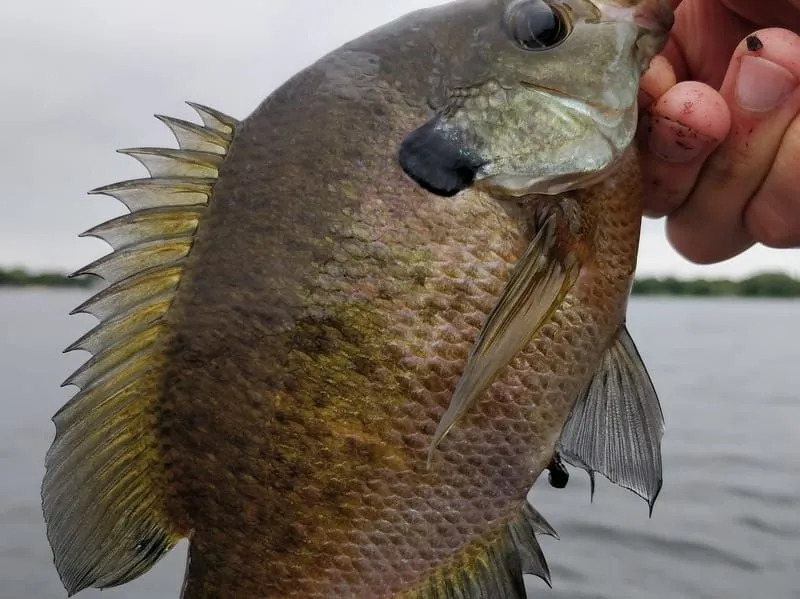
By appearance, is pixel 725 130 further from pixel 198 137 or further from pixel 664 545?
pixel 664 545

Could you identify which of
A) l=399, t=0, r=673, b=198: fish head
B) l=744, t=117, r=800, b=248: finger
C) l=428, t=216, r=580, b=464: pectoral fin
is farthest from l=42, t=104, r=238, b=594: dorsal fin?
l=744, t=117, r=800, b=248: finger

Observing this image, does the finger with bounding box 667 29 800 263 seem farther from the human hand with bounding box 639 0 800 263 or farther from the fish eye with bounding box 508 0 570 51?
the fish eye with bounding box 508 0 570 51

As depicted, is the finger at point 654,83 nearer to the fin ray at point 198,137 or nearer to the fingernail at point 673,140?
the fingernail at point 673,140

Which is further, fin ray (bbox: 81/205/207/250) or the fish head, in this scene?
fin ray (bbox: 81/205/207/250)

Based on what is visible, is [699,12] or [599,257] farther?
[699,12]

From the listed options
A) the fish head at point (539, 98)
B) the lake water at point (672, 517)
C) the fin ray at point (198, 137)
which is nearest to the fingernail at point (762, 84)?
the fish head at point (539, 98)

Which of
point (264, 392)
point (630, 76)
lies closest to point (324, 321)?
point (264, 392)

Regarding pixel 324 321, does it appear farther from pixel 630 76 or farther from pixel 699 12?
pixel 699 12
